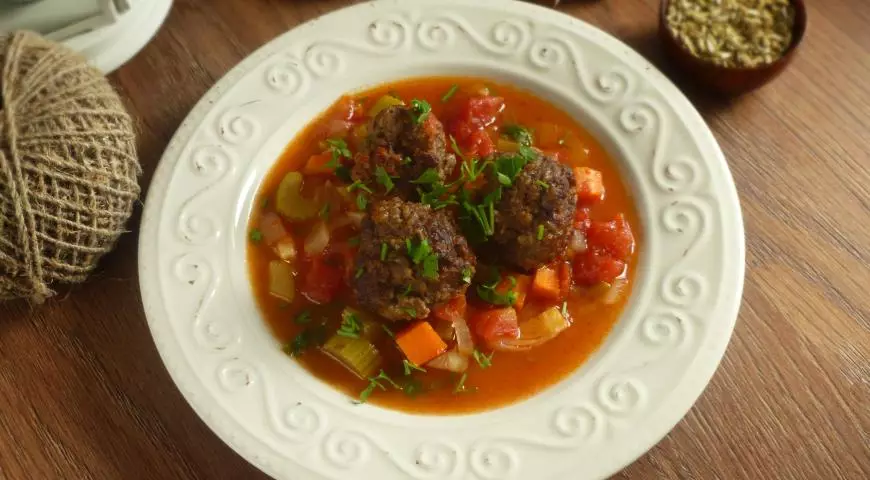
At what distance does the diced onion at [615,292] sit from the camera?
10.7 ft

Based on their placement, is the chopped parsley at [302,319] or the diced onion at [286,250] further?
the diced onion at [286,250]

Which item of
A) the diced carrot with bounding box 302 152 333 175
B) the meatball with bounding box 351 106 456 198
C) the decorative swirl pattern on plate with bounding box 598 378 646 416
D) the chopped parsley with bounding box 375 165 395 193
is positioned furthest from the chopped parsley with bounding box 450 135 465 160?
the decorative swirl pattern on plate with bounding box 598 378 646 416

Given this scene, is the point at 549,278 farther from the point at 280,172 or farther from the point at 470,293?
the point at 280,172

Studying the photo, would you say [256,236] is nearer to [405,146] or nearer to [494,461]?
[405,146]

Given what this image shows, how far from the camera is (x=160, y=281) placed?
10.5 ft

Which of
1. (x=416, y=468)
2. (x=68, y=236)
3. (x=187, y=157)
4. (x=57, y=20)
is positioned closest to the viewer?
(x=416, y=468)

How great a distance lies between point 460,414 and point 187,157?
170 centimetres

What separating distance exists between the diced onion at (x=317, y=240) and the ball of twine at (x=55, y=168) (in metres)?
0.81

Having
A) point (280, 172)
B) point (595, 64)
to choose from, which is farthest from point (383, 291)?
point (595, 64)

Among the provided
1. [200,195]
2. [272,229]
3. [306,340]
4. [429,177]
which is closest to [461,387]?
[306,340]

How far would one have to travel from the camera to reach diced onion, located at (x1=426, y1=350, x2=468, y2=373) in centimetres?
316

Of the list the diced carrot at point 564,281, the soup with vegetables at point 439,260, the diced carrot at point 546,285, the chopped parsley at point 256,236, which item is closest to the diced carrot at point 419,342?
the soup with vegetables at point 439,260

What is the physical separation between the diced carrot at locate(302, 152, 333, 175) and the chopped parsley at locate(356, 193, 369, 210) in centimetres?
28

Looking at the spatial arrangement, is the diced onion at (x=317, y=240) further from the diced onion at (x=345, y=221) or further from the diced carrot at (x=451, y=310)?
the diced carrot at (x=451, y=310)
